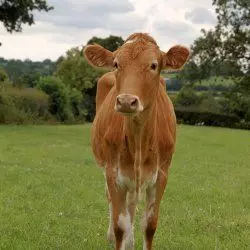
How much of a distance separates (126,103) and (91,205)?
6.39 meters

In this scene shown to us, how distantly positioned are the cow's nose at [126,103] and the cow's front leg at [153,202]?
71.4 inches

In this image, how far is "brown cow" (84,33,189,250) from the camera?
578cm

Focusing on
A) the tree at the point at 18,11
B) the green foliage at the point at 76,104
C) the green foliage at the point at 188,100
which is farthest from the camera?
the green foliage at the point at 188,100

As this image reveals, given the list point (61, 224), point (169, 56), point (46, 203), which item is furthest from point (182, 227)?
point (169, 56)

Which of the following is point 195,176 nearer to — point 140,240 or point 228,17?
point 140,240

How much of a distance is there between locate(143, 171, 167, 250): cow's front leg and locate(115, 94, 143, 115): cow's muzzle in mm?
1793

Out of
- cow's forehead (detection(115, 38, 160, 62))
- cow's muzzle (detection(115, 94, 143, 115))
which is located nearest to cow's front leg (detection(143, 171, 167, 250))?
cow's forehead (detection(115, 38, 160, 62))

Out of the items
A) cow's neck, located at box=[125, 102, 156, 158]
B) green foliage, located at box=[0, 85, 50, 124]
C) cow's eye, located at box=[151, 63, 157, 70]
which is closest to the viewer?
cow's eye, located at box=[151, 63, 157, 70]

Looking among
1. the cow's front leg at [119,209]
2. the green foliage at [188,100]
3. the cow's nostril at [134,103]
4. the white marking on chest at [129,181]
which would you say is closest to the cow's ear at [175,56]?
the cow's nostril at [134,103]

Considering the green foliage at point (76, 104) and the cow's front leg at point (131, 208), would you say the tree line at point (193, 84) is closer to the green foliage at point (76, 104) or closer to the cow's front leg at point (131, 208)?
the green foliage at point (76, 104)

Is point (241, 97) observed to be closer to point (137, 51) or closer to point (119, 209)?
point (119, 209)

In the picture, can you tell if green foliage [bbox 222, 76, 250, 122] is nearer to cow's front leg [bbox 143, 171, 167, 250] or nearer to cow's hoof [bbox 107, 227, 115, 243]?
cow's hoof [bbox 107, 227, 115, 243]

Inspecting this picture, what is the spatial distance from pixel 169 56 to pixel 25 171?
10685 mm

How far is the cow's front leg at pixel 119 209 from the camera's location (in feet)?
22.4
